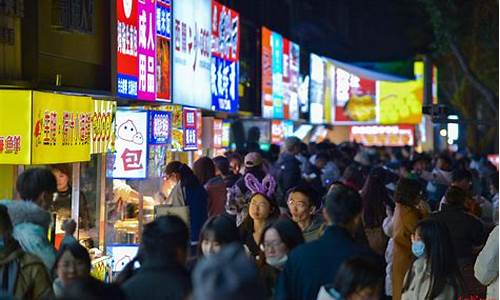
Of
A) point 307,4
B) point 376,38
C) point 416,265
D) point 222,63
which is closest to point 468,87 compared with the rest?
point 376,38

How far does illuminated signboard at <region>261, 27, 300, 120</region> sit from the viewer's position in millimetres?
26642

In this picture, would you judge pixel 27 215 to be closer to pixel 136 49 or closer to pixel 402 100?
pixel 136 49

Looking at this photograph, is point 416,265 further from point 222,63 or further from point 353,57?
point 353,57

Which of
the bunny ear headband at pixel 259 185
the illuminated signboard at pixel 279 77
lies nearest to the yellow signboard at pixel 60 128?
the bunny ear headband at pixel 259 185

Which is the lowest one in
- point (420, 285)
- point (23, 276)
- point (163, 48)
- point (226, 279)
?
point (420, 285)

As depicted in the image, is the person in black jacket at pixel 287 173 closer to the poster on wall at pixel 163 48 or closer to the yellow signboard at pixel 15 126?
the poster on wall at pixel 163 48

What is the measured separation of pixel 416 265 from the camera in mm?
9422

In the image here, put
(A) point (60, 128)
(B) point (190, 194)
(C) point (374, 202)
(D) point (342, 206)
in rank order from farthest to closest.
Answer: (B) point (190, 194), (C) point (374, 202), (A) point (60, 128), (D) point (342, 206)

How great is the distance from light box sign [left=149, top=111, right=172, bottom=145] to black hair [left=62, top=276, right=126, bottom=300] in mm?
8977

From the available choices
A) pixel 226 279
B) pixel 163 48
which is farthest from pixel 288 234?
pixel 163 48

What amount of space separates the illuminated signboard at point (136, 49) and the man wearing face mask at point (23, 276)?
602 cm

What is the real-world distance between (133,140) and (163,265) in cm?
787

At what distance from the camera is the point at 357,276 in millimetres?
6543

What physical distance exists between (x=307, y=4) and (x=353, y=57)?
23.9 feet
